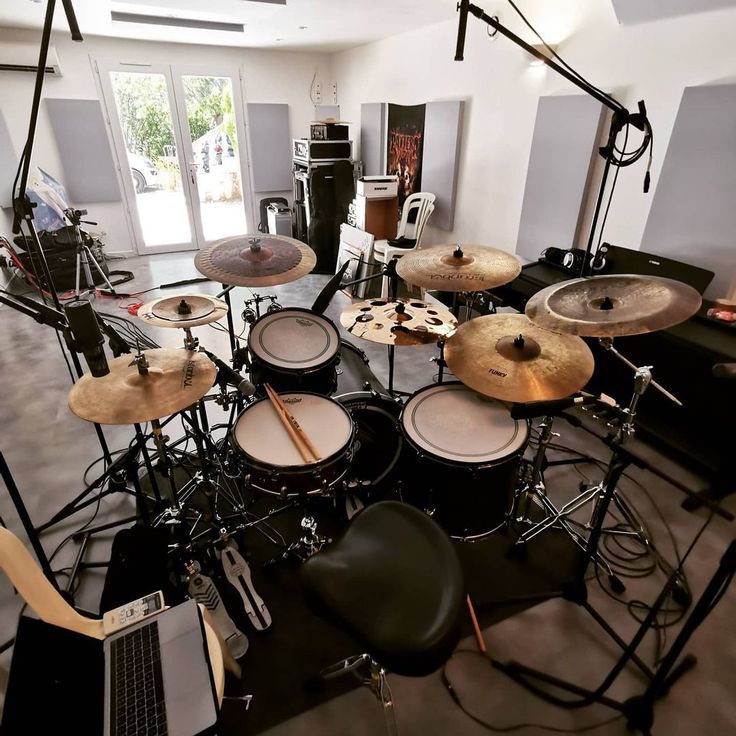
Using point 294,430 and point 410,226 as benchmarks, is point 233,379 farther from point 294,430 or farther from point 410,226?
point 410,226

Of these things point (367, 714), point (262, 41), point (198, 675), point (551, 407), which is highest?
point (262, 41)

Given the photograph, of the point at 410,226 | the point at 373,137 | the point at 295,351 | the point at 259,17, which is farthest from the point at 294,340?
the point at 373,137

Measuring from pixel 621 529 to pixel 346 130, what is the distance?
504 centimetres

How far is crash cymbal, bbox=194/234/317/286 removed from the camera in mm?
2195

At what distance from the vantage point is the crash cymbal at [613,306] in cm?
138

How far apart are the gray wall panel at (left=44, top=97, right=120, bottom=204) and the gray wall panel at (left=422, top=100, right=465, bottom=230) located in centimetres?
405

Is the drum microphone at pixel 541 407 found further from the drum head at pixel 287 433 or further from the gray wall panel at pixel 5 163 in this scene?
the gray wall panel at pixel 5 163

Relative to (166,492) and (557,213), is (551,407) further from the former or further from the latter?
(557,213)

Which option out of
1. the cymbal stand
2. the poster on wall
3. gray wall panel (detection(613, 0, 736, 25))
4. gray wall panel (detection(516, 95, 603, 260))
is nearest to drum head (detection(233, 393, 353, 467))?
the cymbal stand

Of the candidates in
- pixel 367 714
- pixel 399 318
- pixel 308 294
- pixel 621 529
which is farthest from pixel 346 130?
pixel 367 714

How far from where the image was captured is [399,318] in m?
2.22

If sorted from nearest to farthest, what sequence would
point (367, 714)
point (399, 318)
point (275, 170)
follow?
point (367, 714)
point (399, 318)
point (275, 170)

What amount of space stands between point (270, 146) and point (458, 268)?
17.7 feet

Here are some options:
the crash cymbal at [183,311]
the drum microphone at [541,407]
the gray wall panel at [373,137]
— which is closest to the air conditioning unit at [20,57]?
the gray wall panel at [373,137]
